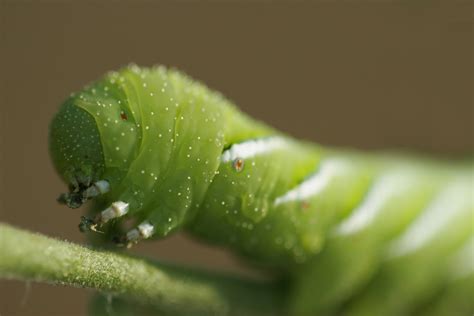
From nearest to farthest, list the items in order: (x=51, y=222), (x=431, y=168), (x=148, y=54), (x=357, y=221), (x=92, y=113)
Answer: (x=92, y=113)
(x=357, y=221)
(x=431, y=168)
(x=51, y=222)
(x=148, y=54)

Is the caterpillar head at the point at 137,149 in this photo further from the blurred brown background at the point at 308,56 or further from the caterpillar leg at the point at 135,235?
the blurred brown background at the point at 308,56

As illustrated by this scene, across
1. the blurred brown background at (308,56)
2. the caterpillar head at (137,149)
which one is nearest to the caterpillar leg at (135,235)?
the caterpillar head at (137,149)

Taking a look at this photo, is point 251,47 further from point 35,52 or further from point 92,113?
point 92,113

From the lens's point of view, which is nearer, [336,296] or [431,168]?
[336,296]

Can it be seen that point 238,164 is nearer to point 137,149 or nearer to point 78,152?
point 137,149

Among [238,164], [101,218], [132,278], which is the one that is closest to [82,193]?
[101,218]

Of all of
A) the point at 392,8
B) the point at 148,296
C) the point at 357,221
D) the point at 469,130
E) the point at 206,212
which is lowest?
the point at 148,296

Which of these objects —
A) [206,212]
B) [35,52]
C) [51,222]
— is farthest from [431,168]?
[35,52]
